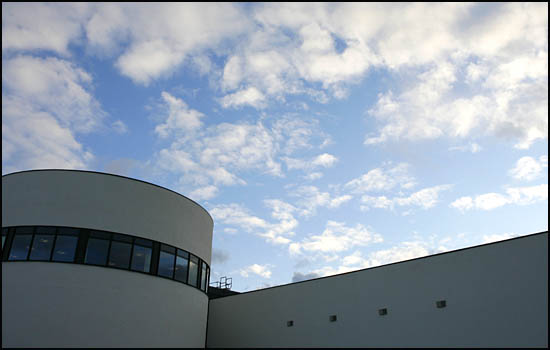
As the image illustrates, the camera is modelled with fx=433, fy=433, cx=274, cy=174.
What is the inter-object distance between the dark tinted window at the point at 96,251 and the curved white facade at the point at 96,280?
271 millimetres

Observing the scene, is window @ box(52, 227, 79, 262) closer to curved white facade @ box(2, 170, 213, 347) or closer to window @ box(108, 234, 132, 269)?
curved white facade @ box(2, 170, 213, 347)

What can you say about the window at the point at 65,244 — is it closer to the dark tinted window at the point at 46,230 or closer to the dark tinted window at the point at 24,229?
the dark tinted window at the point at 46,230

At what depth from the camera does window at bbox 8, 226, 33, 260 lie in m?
20.5

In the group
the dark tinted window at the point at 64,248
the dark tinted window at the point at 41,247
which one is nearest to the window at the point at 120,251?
the dark tinted window at the point at 64,248

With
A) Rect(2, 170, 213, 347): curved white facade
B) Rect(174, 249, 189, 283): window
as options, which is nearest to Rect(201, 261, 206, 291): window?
Rect(2, 170, 213, 347): curved white facade

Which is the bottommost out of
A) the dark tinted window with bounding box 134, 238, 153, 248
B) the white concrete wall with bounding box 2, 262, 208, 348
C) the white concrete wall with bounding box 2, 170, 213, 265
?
the white concrete wall with bounding box 2, 262, 208, 348

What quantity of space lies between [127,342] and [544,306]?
1868 centimetres

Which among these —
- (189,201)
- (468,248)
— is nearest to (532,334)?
(468,248)

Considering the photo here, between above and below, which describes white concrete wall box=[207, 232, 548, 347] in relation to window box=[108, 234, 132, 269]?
below

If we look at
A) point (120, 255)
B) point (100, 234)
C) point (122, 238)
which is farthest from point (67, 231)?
point (120, 255)

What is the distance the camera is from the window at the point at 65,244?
67.7 ft

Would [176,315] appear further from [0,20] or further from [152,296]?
[0,20]

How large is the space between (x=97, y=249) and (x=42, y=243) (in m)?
2.48

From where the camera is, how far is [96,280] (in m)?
20.9
